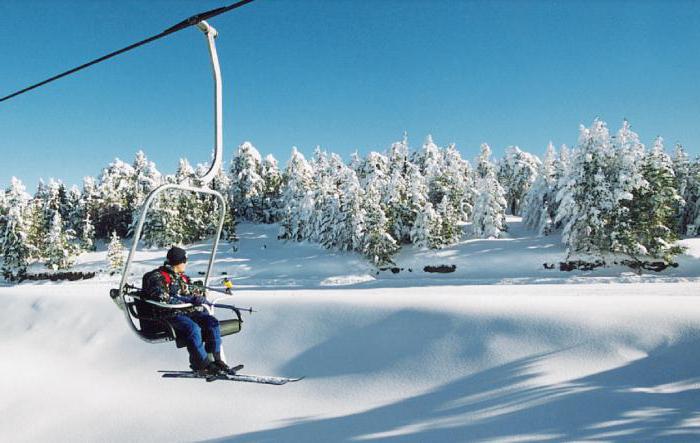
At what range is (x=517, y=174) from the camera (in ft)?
242

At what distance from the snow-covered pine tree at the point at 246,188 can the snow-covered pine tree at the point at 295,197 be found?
587 cm

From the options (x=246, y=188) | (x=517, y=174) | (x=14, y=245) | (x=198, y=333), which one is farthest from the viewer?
(x=517, y=174)

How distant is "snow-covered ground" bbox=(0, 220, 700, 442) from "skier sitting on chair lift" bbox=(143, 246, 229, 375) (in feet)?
42.8

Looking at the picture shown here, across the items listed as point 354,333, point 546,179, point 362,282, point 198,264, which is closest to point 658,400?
point 354,333

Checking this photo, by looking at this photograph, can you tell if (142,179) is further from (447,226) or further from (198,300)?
(198,300)

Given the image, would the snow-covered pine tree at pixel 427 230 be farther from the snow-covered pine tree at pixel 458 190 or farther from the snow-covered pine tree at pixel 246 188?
the snow-covered pine tree at pixel 246 188

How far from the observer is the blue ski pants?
4520mm

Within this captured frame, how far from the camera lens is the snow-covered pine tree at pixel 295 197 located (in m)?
47.8

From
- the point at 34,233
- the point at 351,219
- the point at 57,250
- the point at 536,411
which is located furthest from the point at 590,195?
the point at 34,233

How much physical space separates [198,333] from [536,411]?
1402 centimetres

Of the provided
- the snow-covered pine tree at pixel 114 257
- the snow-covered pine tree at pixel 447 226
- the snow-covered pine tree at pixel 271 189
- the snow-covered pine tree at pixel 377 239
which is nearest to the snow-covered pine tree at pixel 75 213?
the snow-covered pine tree at pixel 114 257

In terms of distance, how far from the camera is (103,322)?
23.7m

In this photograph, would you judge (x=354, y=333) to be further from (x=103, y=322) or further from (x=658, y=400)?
(x=103, y=322)

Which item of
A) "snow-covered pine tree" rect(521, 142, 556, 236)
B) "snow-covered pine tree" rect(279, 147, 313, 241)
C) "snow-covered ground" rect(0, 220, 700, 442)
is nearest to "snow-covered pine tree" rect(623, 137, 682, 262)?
"snow-covered ground" rect(0, 220, 700, 442)
